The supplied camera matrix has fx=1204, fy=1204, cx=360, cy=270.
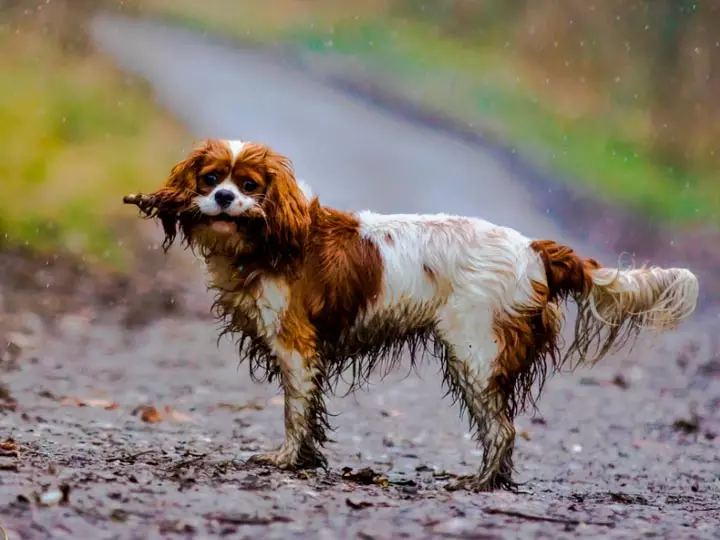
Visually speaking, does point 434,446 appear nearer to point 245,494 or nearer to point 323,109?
point 245,494

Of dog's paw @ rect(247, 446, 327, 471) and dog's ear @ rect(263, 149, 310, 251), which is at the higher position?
dog's ear @ rect(263, 149, 310, 251)

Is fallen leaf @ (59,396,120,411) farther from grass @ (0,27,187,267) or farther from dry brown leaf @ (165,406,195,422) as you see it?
grass @ (0,27,187,267)

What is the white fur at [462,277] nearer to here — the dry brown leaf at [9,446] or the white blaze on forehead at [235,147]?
the white blaze on forehead at [235,147]

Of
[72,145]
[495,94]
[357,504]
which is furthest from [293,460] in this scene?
[495,94]

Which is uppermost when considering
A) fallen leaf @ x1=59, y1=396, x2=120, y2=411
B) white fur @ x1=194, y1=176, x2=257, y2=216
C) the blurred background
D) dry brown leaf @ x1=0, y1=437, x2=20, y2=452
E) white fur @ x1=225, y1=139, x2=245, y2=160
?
the blurred background

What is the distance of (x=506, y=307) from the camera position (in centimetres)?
568

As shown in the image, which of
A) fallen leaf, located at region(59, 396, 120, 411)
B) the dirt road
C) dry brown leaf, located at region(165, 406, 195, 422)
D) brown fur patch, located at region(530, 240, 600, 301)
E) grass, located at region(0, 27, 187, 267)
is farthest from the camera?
grass, located at region(0, 27, 187, 267)

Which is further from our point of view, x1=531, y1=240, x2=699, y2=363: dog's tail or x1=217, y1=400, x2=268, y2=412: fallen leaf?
x1=217, y1=400, x2=268, y2=412: fallen leaf

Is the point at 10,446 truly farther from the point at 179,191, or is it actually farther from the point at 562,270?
the point at 562,270

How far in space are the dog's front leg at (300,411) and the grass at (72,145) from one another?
28.1ft

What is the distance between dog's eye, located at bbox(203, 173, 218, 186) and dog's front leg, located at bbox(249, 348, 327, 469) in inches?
34.3

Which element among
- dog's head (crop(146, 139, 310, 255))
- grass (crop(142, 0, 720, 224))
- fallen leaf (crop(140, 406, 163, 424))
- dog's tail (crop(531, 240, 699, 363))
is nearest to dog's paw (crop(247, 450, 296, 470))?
dog's head (crop(146, 139, 310, 255))

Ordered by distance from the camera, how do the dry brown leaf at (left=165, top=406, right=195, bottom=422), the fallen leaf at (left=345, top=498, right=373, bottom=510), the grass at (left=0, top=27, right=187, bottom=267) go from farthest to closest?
the grass at (left=0, top=27, right=187, bottom=267) → the dry brown leaf at (left=165, top=406, right=195, bottom=422) → the fallen leaf at (left=345, top=498, right=373, bottom=510)

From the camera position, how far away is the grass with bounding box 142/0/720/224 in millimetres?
17781
